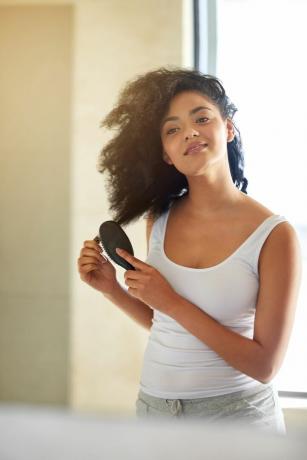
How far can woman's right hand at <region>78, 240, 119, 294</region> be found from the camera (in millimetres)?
523

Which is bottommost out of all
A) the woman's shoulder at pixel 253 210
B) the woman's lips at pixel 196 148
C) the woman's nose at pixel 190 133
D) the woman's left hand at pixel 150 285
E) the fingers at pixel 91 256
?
the woman's left hand at pixel 150 285

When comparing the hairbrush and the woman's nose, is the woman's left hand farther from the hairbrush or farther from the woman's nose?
the woman's nose

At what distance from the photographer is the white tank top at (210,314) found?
19.2 inches

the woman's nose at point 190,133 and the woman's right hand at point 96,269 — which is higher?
the woman's nose at point 190,133

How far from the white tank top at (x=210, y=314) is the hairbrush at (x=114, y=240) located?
0.07 feet

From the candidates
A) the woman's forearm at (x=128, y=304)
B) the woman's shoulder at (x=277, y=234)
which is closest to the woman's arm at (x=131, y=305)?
the woman's forearm at (x=128, y=304)

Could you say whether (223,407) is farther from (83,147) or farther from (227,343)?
(83,147)

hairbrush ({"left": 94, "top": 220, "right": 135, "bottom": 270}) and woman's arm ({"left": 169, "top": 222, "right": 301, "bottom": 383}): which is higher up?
hairbrush ({"left": 94, "top": 220, "right": 135, "bottom": 270})

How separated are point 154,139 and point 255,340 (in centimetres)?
20

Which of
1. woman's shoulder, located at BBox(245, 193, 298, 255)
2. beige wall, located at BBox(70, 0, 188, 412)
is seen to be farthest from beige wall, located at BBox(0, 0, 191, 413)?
woman's shoulder, located at BBox(245, 193, 298, 255)

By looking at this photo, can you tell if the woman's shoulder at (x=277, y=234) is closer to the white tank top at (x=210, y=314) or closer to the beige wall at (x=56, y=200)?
the white tank top at (x=210, y=314)

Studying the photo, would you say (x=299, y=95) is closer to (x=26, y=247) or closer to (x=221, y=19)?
(x=221, y=19)

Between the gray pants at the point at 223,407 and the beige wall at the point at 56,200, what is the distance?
1.1 inches

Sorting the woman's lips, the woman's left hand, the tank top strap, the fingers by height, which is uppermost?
the woman's lips
